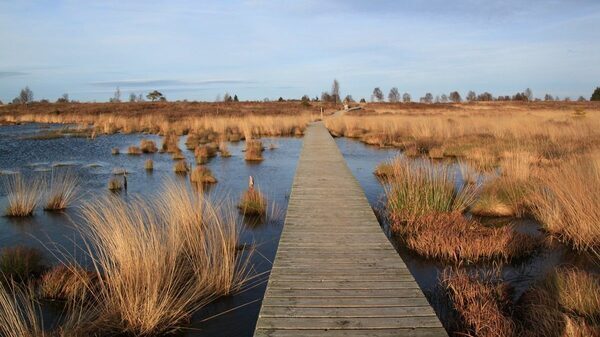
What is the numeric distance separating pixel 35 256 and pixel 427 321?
5272mm

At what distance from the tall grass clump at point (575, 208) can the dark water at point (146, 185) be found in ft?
15.3

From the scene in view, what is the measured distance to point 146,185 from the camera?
1225cm

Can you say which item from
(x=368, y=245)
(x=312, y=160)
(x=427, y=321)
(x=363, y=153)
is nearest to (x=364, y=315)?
(x=427, y=321)

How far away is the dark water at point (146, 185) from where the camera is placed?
551 centimetres

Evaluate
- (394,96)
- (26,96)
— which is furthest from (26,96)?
(394,96)

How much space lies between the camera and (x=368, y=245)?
599 centimetres

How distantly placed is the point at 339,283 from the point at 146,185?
28.7ft

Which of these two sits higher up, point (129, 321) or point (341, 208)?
point (341, 208)

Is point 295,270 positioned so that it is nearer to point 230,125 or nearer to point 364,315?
point 364,315

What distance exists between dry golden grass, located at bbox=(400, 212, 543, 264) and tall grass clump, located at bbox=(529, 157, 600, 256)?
1.71 ft

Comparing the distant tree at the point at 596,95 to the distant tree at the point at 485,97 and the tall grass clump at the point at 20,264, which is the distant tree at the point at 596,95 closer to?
the distant tree at the point at 485,97

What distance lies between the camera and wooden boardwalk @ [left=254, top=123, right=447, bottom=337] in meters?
3.86

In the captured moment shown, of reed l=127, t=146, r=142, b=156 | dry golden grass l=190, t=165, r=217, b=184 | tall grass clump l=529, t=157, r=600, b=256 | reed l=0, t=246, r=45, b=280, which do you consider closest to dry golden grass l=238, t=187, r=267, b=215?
dry golden grass l=190, t=165, r=217, b=184

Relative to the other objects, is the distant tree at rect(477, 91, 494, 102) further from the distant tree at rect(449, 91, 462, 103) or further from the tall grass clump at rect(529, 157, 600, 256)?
the tall grass clump at rect(529, 157, 600, 256)
